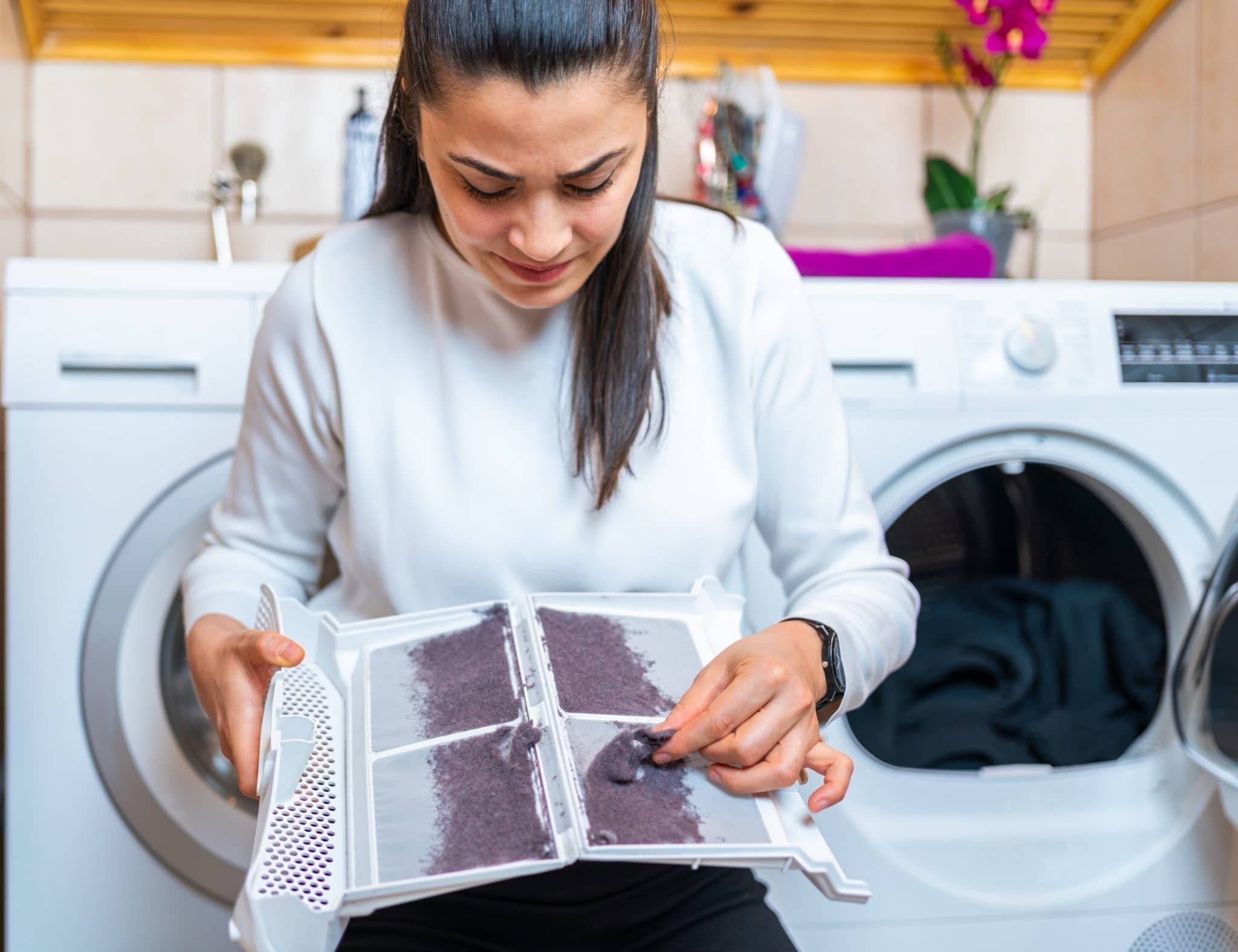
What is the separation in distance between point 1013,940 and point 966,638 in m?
0.34

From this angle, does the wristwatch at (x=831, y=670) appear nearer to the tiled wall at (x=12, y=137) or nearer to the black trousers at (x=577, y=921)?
the black trousers at (x=577, y=921)

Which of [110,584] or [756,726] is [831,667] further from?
[110,584]

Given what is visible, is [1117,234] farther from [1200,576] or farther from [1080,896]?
[1080,896]

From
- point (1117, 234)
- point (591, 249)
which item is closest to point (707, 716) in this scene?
point (591, 249)

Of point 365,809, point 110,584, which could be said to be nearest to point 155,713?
point 110,584

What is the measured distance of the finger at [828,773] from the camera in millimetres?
646

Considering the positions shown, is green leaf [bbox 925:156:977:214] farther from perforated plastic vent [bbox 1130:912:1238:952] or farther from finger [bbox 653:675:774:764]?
finger [bbox 653:675:774:764]

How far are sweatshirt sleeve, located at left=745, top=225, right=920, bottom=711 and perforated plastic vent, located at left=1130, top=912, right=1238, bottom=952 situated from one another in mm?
591

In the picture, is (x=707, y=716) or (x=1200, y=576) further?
(x=1200, y=576)

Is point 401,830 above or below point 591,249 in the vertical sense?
below

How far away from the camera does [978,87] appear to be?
1907 mm

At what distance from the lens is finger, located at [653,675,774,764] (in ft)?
2.11

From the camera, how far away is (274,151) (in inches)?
70.6

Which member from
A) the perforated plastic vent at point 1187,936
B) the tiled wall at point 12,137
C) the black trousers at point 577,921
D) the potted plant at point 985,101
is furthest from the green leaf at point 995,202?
the tiled wall at point 12,137
